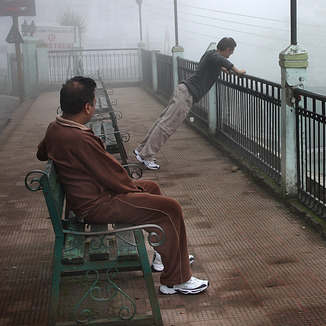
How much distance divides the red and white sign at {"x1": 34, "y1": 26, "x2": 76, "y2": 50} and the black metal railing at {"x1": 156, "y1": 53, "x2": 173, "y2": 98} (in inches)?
1174

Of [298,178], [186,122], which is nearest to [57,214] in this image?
[298,178]

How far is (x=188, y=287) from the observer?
159 inches

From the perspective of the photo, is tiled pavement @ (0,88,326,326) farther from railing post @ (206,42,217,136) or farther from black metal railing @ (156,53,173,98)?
black metal railing @ (156,53,173,98)

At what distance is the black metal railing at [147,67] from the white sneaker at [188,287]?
1414 centimetres

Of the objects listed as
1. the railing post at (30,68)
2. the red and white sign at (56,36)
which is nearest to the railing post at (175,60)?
the railing post at (30,68)

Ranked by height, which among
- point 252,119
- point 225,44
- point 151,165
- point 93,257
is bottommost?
point 151,165

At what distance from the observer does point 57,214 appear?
3527 mm

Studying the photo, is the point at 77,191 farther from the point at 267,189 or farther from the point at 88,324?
the point at 267,189

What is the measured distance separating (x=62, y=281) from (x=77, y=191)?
904mm

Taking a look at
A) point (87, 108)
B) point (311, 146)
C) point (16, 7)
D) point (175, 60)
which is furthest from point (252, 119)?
point (16, 7)

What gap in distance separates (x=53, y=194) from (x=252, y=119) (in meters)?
4.48

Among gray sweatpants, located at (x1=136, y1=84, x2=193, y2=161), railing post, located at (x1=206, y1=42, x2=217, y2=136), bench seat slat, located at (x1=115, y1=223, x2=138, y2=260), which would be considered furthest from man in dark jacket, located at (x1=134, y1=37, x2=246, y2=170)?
bench seat slat, located at (x1=115, y1=223, x2=138, y2=260)

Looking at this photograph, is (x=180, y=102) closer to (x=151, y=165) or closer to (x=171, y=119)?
(x=171, y=119)

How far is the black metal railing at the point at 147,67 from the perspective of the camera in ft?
59.0
